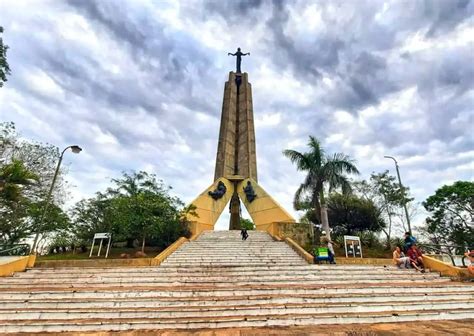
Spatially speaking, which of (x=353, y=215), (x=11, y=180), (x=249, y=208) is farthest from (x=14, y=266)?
(x=353, y=215)

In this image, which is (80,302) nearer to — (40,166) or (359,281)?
(359,281)

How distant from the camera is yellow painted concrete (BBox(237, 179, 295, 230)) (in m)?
18.5

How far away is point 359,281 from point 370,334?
3.72 m

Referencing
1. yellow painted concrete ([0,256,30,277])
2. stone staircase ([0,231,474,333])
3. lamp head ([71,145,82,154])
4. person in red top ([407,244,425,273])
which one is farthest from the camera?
A: lamp head ([71,145,82,154])

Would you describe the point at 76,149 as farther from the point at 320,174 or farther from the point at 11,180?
the point at 320,174

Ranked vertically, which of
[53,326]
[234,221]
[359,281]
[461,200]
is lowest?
[53,326]

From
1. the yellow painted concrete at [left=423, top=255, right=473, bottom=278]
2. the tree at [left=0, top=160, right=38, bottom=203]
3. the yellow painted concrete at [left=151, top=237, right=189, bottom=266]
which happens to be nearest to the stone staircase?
the yellow painted concrete at [left=423, top=255, right=473, bottom=278]

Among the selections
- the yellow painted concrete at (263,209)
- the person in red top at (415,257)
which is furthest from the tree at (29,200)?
the person in red top at (415,257)

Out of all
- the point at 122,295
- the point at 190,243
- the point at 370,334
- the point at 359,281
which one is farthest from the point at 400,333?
the point at 190,243

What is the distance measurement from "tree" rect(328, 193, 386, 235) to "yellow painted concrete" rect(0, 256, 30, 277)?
1936 centimetres

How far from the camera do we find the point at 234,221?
25.4 meters

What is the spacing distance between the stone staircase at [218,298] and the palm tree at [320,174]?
554 cm

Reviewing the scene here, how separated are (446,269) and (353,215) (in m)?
14.0

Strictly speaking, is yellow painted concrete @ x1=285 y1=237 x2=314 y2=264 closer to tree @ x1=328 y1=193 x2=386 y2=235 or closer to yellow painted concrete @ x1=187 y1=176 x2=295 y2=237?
yellow painted concrete @ x1=187 y1=176 x2=295 y2=237
